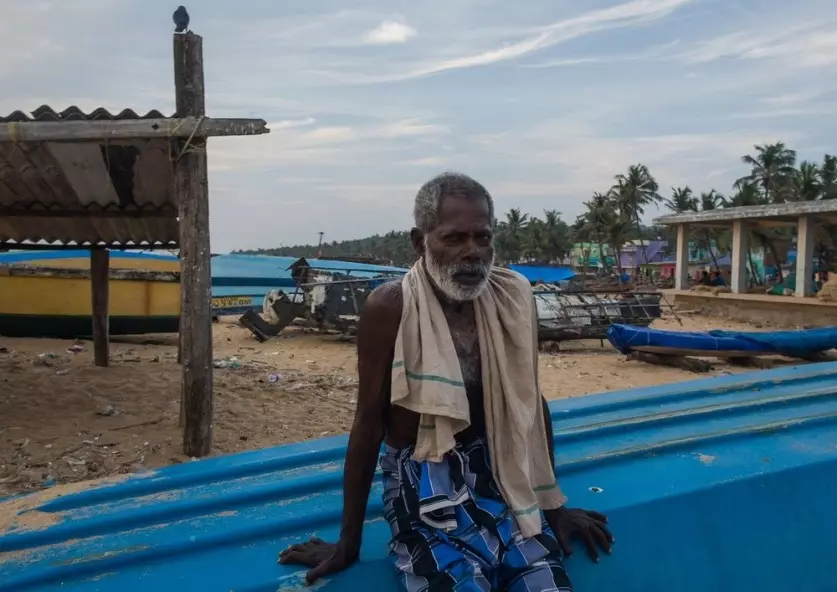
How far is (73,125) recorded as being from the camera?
4664mm

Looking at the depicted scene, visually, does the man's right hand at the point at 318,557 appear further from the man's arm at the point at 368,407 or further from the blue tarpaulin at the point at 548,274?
the blue tarpaulin at the point at 548,274

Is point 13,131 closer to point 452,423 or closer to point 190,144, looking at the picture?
point 190,144

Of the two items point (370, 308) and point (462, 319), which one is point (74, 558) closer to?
point (370, 308)

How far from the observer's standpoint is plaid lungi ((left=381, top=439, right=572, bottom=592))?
1.76 m

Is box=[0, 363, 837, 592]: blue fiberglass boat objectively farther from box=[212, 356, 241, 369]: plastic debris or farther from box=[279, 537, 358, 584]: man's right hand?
box=[212, 356, 241, 369]: plastic debris

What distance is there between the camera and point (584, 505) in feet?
7.76

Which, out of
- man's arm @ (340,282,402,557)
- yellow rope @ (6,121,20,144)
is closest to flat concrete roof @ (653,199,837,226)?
yellow rope @ (6,121,20,144)

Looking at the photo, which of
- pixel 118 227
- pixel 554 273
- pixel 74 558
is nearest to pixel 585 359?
pixel 118 227

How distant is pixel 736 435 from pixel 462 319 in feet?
6.11

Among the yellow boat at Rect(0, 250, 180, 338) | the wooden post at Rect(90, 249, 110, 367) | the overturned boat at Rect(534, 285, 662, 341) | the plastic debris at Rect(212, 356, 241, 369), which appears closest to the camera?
the wooden post at Rect(90, 249, 110, 367)

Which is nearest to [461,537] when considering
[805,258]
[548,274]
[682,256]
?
[805,258]

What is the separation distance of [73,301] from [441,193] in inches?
488

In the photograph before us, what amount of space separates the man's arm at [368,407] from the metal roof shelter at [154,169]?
313 centimetres

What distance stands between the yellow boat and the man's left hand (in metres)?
12.2
